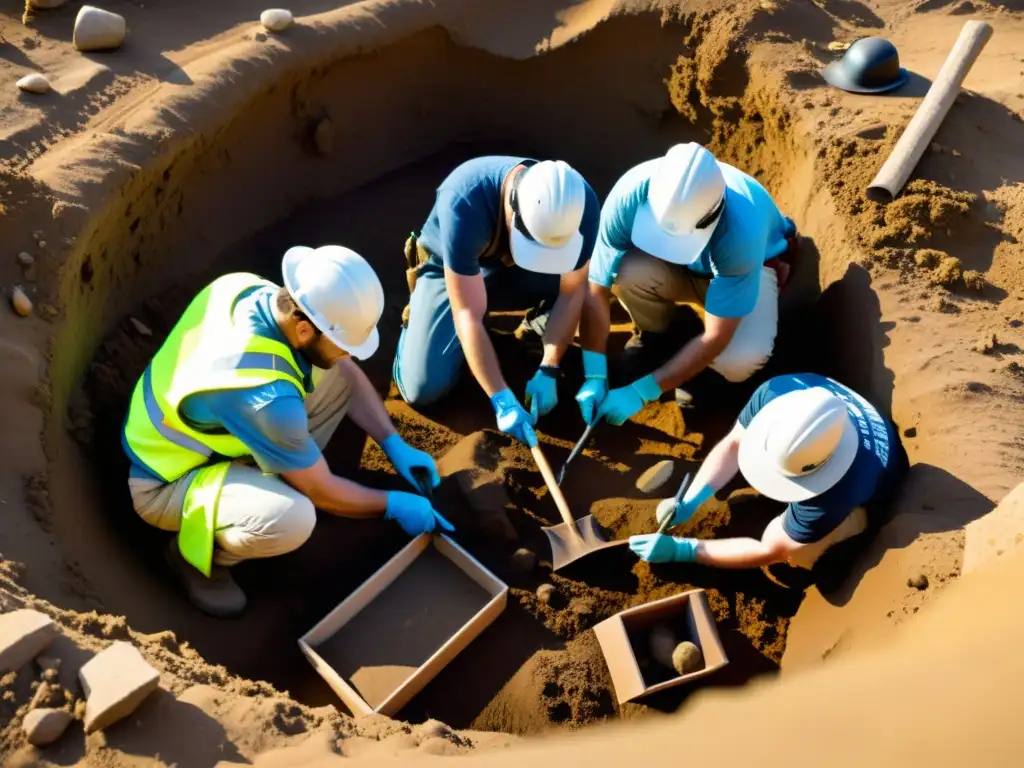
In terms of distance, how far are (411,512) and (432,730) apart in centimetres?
108

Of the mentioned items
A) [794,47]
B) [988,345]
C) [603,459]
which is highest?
[794,47]

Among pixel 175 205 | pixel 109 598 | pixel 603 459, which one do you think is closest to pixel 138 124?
pixel 175 205

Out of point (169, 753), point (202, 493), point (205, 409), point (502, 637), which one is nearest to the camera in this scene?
point (169, 753)

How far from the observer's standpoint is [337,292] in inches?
117

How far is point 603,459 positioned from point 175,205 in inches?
102

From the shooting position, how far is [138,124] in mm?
4012

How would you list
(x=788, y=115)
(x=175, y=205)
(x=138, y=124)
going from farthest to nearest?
(x=788, y=115), (x=175, y=205), (x=138, y=124)

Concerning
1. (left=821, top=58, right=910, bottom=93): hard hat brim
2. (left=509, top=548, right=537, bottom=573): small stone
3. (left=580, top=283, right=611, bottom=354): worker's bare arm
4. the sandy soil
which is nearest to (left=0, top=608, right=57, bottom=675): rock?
the sandy soil

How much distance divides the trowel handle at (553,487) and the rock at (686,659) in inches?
27.2

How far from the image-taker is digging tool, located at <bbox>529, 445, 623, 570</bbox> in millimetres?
3533

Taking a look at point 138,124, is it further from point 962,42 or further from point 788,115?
point 962,42

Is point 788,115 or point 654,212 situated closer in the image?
point 654,212

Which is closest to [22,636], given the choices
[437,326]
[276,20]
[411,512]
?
[411,512]

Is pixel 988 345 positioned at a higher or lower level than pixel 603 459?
higher
